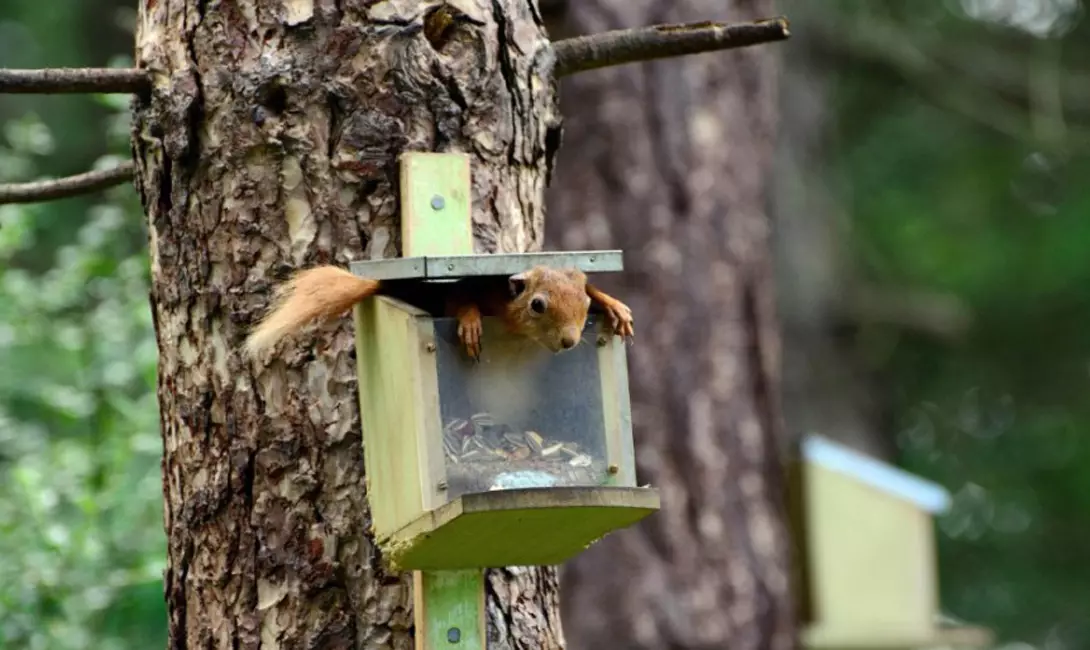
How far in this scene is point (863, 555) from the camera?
5.13m

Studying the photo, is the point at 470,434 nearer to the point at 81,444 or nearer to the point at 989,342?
the point at 81,444

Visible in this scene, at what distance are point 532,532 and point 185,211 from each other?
70 centimetres

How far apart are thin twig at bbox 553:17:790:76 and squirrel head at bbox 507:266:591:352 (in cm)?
59

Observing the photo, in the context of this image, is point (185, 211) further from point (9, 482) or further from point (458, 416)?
point (9, 482)

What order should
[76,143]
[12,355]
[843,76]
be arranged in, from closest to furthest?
[12,355] < [76,143] < [843,76]

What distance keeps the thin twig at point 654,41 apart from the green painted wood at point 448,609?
31.7 inches

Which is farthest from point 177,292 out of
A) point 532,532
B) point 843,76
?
point 843,76

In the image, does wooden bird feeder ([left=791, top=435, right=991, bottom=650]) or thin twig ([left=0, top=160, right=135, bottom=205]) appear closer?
thin twig ([left=0, top=160, right=135, bottom=205])

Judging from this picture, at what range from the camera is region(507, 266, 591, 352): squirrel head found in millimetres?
2010

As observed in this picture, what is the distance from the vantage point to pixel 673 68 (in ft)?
16.1

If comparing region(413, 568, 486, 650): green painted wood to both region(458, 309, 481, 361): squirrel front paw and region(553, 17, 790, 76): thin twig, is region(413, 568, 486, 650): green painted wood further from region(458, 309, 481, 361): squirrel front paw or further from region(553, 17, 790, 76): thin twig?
region(553, 17, 790, 76): thin twig

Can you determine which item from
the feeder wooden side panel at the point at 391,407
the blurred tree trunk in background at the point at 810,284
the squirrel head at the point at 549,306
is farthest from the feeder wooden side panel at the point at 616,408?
the blurred tree trunk in background at the point at 810,284

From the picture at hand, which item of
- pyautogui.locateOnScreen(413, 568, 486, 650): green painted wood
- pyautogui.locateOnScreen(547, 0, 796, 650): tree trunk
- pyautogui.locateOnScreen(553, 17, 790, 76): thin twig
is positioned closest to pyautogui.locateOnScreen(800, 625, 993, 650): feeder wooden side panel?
pyautogui.locateOnScreen(547, 0, 796, 650): tree trunk

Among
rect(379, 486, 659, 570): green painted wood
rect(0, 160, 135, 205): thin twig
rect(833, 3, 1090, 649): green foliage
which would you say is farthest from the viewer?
rect(833, 3, 1090, 649): green foliage
